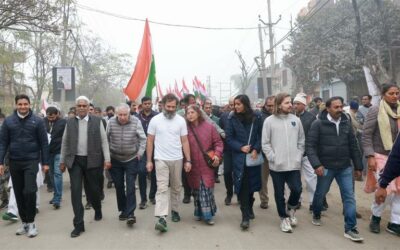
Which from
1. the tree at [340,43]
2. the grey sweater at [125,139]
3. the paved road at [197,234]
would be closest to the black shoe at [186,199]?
the paved road at [197,234]

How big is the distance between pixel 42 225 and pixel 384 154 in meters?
5.06

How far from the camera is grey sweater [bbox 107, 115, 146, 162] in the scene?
624 centimetres

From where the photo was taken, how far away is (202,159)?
5.99 meters

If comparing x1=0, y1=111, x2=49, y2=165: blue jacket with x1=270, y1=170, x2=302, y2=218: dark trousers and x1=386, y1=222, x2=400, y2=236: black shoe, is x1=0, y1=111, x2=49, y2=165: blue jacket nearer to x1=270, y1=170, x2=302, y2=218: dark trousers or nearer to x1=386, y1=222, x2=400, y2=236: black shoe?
x1=270, y1=170, x2=302, y2=218: dark trousers

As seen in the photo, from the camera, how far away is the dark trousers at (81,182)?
5.63 m

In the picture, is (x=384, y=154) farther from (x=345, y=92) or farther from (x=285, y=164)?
(x=345, y=92)

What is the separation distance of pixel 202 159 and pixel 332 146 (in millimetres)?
1827

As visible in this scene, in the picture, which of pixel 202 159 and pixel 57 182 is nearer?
pixel 202 159

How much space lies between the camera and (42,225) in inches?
244

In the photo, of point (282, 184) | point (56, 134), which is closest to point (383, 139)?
point (282, 184)

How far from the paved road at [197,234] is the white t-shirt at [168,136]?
105 cm

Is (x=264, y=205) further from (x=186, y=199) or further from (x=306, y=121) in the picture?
(x=306, y=121)

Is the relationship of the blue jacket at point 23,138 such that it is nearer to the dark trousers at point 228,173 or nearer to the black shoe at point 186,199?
the black shoe at point 186,199

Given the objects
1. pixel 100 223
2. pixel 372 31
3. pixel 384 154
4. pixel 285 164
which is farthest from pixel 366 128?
pixel 372 31
